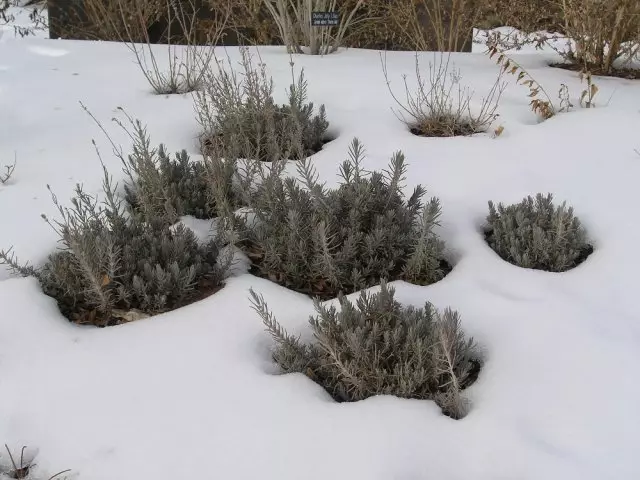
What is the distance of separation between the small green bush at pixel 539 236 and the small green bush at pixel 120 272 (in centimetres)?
114

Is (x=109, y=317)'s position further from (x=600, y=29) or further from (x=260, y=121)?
(x=600, y=29)

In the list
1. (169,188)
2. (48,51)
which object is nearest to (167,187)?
(169,188)

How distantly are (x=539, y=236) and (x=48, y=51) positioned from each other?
4.38 metres

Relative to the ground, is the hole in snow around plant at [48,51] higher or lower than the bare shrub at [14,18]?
lower

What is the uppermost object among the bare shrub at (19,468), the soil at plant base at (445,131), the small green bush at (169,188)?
the soil at plant base at (445,131)

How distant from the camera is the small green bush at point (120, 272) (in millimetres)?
2125

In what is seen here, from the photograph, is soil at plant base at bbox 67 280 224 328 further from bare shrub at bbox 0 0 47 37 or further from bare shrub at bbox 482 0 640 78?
bare shrub at bbox 0 0 47 37

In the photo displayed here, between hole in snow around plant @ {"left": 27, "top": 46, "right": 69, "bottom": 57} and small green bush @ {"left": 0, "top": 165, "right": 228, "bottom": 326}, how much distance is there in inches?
122

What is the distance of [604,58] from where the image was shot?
4352 mm

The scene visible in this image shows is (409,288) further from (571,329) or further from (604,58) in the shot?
(604,58)

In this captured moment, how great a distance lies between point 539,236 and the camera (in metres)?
2.27

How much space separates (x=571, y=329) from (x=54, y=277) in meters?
1.89

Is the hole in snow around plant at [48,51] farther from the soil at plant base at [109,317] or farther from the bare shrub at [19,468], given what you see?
the bare shrub at [19,468]

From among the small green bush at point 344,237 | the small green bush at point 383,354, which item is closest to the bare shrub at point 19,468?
the small green bush at point 383,354
